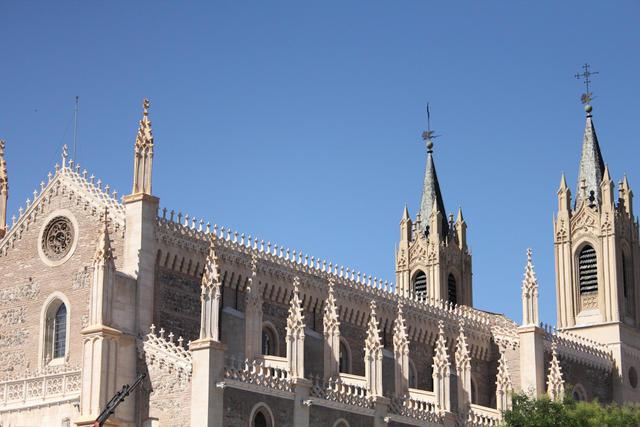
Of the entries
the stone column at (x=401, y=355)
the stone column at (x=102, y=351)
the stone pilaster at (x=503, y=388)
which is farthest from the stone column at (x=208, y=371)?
the stone pilaster at (x=503, y=388)

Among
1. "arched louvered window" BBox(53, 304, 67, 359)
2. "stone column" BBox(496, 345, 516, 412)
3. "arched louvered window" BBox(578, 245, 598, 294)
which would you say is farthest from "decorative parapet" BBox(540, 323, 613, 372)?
"arched louvered window" BBox(53, 304, 67, 359)

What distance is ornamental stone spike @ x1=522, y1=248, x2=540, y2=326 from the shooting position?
65.1m

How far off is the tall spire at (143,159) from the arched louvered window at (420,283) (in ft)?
93.4

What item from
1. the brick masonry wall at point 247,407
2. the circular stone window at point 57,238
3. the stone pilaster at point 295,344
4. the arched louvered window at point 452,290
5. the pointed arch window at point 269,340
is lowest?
the brick masonry wall at point 247,407

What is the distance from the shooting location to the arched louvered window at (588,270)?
73.0m

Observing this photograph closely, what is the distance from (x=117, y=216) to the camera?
5062cm

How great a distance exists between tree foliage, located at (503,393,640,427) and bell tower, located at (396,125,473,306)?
2207cm

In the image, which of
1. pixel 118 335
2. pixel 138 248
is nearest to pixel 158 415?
pixel 118 335

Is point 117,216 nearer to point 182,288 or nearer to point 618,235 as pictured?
point 182,288

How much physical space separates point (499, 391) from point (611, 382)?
14.0m

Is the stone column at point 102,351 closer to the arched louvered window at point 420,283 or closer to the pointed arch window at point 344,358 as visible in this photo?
the pointed arch window at point 344,358

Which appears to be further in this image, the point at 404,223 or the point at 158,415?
the point at 404,223

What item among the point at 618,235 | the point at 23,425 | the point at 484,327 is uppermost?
the point at 618,235

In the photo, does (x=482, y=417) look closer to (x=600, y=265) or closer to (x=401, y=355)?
(x=401, y=355)
